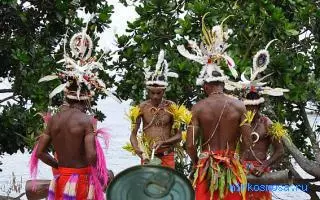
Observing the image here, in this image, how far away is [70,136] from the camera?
434cm

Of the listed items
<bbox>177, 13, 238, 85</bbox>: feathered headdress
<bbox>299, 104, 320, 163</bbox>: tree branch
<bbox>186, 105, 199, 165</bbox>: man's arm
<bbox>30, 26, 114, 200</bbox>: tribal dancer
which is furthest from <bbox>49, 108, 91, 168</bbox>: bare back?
<bbox>299, 104, 320, 163</bbox>: tree branch

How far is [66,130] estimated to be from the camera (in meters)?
4.36

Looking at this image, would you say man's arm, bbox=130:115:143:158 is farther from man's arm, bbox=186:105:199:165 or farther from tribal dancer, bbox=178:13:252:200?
man's arm, bbox=186:105:199:165

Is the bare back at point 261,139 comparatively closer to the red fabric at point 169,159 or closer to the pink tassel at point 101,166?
the red fabric at point 169,159

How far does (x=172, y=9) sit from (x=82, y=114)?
79.2 inches

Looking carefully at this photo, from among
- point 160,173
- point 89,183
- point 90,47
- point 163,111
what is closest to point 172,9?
point 163,111

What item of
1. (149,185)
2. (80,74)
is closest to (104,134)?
(80,74)

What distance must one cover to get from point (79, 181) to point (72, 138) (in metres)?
0.36

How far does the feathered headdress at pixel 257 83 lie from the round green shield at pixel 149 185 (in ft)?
9.31

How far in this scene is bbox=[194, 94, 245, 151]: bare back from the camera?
453 centimetres

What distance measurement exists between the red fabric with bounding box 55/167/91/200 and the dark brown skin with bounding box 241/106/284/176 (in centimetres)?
145

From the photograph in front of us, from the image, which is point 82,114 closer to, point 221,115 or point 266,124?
point 221,115

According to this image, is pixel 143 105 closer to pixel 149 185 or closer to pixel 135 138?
pixel 135 138

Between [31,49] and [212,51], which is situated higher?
[31,49]
